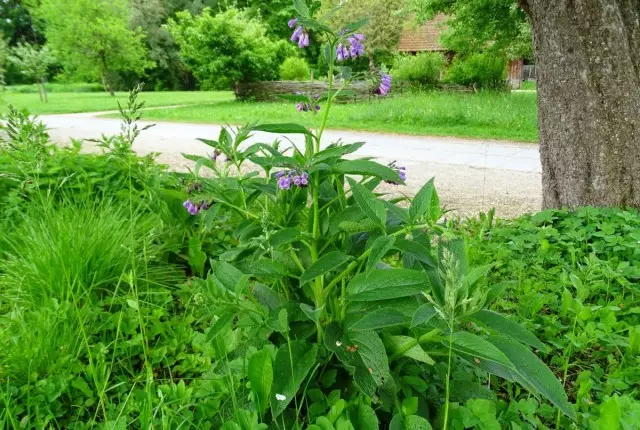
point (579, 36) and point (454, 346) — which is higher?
point (579, 36)

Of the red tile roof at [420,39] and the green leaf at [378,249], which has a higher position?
the red tile roof at [420,39]

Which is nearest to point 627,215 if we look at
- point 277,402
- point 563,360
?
point 563,360

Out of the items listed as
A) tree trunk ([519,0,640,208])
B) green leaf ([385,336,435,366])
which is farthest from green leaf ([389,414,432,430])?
tree trunk ([519,0,640,208])

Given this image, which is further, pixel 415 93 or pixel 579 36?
pixel 415 93

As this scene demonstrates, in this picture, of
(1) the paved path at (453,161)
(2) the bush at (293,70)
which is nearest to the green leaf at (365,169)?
(1) the paved path at (453,161)

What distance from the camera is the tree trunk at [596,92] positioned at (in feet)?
9.95

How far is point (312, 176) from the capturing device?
4.66 ft

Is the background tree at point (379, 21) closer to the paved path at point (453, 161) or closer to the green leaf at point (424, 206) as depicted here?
the paved path at point (453, 161)

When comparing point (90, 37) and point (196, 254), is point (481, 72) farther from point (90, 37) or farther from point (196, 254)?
point (90, 37)

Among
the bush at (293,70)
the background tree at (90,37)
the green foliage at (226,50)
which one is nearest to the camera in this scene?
the green foliage at (226,50)

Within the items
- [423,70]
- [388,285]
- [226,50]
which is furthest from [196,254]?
[226,50]

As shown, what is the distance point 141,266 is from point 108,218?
1.06 feet

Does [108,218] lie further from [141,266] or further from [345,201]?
[345,201]

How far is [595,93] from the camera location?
10.1 feet
